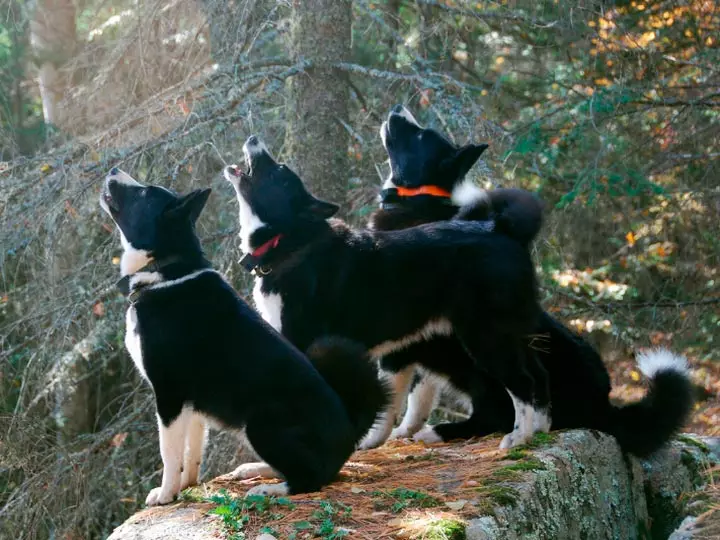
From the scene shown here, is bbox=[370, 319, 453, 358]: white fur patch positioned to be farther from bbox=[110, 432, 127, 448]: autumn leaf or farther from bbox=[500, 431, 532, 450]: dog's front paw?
bbox=[110, 432, 127, 448]: autumn leaf

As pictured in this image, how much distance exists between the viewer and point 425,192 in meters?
Answer: 5.77

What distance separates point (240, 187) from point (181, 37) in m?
3.50

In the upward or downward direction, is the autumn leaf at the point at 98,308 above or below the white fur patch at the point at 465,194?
below

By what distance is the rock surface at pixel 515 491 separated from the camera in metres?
3.54

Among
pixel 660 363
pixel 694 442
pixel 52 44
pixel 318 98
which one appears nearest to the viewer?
pixel 660 363

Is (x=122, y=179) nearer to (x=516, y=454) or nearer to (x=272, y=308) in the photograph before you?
(x=272, y=308)

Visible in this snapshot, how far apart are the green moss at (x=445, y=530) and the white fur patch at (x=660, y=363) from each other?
2249 millimetres

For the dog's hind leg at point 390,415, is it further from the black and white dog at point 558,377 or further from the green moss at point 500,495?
the green moss at point 500,495

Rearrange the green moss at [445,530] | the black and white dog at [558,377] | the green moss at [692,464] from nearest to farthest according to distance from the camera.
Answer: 1. the green moss at [445,530]
2. the black and white dog at [558,377]
3. the green moss at [692,464]

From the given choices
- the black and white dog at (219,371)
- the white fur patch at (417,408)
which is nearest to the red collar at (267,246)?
the black and white dog at (219,371)

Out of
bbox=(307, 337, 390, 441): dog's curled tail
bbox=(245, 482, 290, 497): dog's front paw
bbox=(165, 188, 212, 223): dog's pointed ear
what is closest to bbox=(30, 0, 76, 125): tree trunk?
bbox=(165, 188, 212, 223): dog's pointed ear

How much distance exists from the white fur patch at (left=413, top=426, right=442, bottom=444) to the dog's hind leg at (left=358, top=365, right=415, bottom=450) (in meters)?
0.19

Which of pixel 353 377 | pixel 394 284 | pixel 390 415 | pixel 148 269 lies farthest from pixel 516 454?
pixel 148 269

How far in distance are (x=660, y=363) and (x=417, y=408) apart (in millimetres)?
1608
